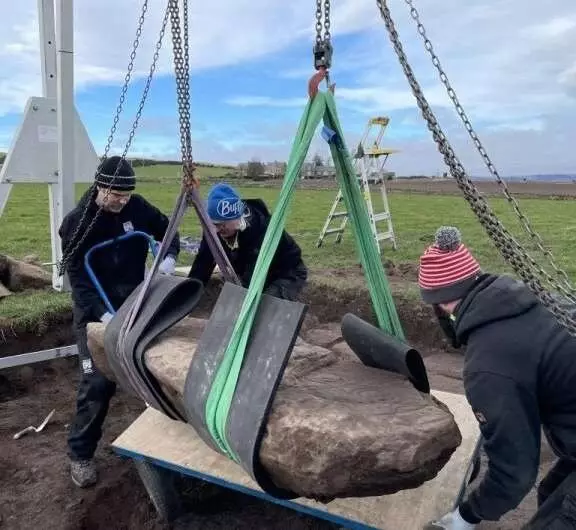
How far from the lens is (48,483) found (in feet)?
12.9

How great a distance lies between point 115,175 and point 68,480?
1981mm

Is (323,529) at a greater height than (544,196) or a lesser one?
lesser

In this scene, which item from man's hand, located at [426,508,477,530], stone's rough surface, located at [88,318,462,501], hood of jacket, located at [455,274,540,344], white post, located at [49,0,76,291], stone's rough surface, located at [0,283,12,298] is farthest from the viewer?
stone's rough surface, located at [0,283,12,298]

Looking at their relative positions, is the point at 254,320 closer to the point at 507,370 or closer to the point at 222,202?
the point at 507,370

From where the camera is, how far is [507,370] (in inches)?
83.4

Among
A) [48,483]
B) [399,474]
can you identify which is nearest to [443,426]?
[399,474]

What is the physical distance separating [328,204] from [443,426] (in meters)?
17.8

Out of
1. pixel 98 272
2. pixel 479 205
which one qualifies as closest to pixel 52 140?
pixel 98 272

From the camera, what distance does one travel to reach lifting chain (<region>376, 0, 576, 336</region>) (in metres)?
2.03

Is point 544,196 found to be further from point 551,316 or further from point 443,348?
point 551,316

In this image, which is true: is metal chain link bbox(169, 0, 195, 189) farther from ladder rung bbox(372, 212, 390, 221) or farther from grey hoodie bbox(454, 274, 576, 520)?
ladder rung bbox(372, 212, 390, 221)

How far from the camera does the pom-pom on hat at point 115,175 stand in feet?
11.9

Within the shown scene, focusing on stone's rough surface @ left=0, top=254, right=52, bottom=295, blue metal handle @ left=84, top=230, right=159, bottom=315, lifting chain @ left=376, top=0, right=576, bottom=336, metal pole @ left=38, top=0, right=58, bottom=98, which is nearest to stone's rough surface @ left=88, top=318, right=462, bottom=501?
lifting chain @ left=376, top=0, right=576, bottom=336

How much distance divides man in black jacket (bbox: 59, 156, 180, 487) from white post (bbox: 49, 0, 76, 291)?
55.5 inches
